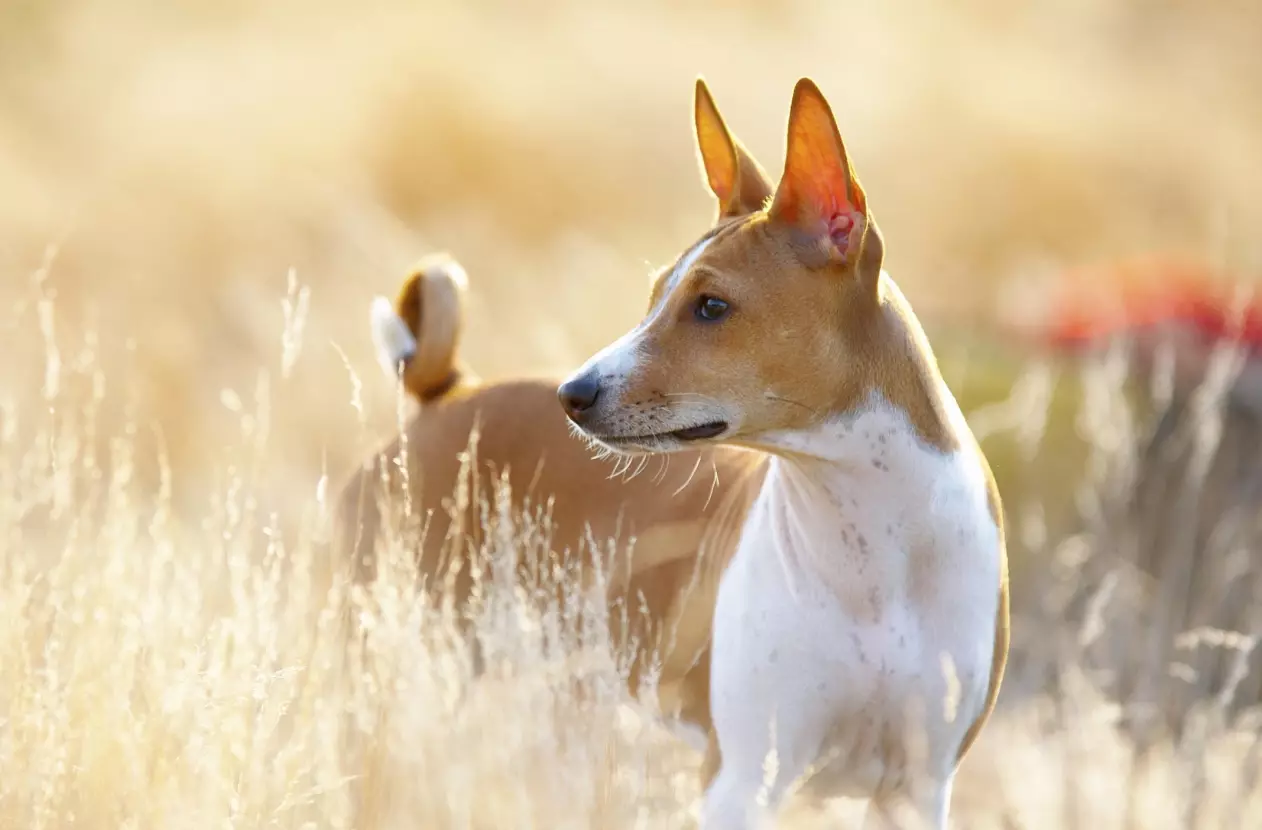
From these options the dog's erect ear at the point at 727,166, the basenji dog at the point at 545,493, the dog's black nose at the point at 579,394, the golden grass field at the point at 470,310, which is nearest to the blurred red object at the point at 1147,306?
the golden grass field at the point at 470,310

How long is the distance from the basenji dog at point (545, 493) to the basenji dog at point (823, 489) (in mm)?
281

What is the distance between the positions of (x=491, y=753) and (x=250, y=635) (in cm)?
56

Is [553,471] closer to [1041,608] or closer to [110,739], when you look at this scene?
[110,739]

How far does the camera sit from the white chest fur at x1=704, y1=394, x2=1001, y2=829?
10.7ft

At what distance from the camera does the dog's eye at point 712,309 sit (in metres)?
3.19

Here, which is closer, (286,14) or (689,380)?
(689,380)

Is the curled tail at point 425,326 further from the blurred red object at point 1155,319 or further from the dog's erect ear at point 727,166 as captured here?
the blurred red object at point 1155,319

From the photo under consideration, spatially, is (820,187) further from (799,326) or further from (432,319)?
(432,319)

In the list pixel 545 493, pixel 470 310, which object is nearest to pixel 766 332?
pixel 545 493

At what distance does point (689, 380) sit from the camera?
3.12m

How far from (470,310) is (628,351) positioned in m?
4.98

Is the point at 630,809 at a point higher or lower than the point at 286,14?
lower

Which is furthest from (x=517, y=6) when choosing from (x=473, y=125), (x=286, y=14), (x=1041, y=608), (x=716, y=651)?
(x=716, y=651)

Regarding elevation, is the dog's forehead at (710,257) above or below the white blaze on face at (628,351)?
above
